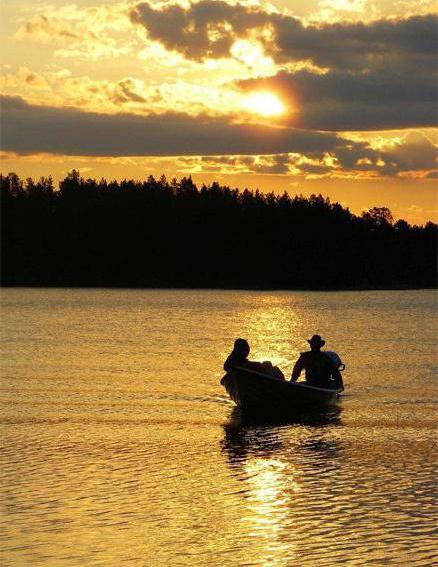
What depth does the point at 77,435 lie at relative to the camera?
2669 cm

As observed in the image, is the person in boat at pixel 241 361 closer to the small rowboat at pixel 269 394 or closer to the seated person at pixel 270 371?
the seated person at pixel 270 371

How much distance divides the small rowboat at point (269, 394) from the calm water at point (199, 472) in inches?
30.9

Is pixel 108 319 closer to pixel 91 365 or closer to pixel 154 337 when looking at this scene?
pixel 154 337

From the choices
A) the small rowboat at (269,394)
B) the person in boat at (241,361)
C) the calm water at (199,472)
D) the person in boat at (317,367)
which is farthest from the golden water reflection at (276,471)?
the person in boat at (241,361)

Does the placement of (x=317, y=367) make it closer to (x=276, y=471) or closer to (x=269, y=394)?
(x=269, y=394)

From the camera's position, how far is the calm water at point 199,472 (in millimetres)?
16500

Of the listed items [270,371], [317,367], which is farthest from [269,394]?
[317,367]

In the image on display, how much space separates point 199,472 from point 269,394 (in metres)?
8.16

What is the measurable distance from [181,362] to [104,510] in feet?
106

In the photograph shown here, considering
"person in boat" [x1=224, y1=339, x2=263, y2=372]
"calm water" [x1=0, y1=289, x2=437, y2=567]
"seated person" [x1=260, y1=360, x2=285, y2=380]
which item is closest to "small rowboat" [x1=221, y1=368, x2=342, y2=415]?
"person in boat" [x1=224, y1=339, x2=263, y2=372]

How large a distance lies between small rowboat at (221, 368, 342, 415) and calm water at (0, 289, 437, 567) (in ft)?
2.57

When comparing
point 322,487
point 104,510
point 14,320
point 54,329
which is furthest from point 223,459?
point 14,320

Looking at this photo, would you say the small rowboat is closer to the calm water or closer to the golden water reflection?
the golden water reflection

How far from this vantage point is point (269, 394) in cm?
3019
